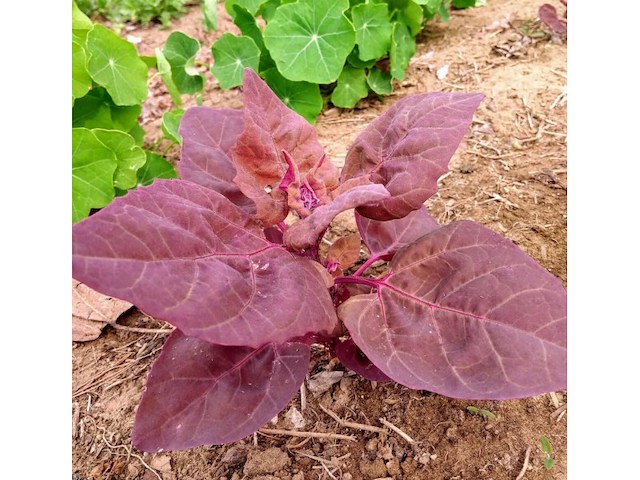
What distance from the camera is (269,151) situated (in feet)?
3.47

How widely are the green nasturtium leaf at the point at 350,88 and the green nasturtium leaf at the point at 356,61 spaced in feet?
0.07

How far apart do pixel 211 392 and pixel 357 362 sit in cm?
31

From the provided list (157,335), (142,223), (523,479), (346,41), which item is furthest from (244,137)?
(346,41)

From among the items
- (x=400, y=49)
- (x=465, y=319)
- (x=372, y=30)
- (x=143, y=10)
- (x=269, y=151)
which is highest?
(x=269, y=151)

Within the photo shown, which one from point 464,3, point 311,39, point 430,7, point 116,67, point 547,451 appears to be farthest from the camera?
point 464,3

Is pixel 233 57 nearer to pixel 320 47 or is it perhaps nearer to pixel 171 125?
pixel 320 47

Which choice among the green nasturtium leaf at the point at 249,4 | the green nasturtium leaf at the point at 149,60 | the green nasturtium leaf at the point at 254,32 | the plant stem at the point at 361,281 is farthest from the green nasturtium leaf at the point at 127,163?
the plant stem at the point at 361,281

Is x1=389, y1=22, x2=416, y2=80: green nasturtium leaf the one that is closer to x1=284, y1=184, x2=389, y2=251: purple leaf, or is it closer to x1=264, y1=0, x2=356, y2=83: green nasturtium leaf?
x1=264, y1=0, x2=356, y2=83: green nasturtium leaf

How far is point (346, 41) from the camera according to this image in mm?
Answer: 2262

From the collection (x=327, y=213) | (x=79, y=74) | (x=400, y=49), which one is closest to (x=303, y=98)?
(x=400, y=49)

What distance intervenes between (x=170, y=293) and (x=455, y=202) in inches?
48.2

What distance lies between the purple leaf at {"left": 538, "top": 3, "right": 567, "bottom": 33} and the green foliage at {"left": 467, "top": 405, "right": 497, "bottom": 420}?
1.83 metres

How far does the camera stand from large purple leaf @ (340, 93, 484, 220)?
0.99 metres

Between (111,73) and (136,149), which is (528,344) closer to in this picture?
(136,149)
